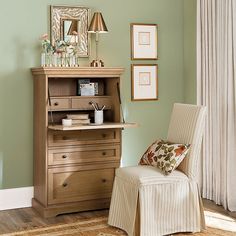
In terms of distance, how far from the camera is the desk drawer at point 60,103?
4391 millimetres

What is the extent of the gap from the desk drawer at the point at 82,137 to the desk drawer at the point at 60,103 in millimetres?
263

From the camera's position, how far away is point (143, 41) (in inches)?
199

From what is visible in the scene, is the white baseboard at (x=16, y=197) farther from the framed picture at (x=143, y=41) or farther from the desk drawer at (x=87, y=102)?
the framed picture at (x=143, y=41)

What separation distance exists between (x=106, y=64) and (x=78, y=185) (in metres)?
1.29

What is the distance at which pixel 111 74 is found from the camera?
4.45m

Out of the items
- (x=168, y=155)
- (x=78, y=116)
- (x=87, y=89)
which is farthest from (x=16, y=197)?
(x=168, y=155)

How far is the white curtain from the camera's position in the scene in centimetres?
442

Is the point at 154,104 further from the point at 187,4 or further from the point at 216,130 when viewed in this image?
the point at 187,4

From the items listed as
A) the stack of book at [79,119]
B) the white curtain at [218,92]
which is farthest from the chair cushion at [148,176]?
the white curtain at [218,92]

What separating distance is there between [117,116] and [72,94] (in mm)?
498

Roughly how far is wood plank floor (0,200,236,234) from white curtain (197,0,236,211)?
0.27m

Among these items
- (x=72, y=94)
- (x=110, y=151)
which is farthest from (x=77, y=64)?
(x=110, y=151)

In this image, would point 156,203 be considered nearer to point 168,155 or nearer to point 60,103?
point 168,155

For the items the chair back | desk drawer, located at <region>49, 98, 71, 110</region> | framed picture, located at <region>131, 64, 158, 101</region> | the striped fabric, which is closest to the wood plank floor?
the striped fabric
